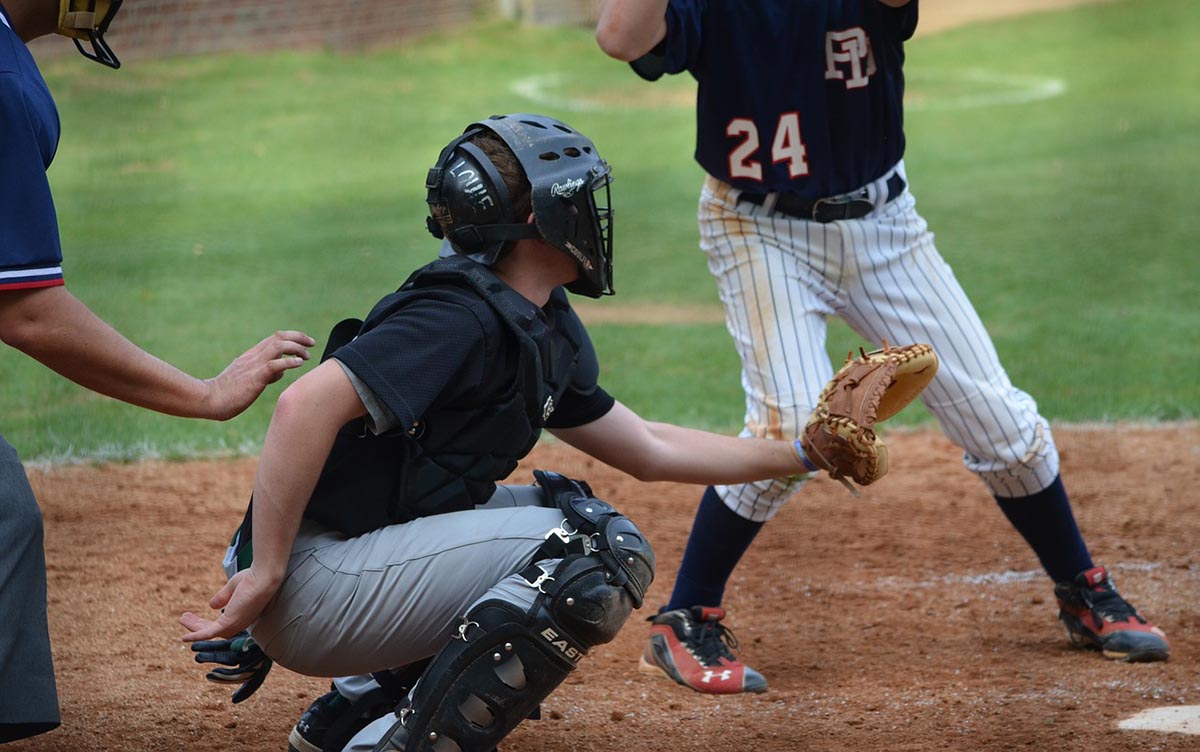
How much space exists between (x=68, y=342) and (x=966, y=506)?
275cm

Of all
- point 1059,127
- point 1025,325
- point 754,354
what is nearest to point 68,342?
point 754,354

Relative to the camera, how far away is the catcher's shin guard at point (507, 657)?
182 centimetres

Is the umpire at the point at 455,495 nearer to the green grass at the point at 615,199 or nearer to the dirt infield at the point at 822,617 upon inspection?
the dirt infield at the point at 822,617

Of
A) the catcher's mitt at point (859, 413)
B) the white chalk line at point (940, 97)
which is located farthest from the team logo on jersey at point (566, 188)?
the white chalk line at point (940, 97)

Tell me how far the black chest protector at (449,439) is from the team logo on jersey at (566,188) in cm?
15

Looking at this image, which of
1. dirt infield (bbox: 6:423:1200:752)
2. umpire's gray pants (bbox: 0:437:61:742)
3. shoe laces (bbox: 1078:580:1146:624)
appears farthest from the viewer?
shoe laces (bbox: 1078:580:1146:624)

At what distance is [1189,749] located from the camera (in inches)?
85.1

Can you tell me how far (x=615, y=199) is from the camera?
32.9 feet

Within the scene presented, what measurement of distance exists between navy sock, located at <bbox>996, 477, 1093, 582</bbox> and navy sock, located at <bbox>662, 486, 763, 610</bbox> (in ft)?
1.75

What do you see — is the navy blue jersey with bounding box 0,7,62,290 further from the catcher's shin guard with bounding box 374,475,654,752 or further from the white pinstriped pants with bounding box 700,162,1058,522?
the white pinstriped pants with bounding box 700,162,1058,522

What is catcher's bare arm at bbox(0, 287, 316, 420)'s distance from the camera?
5.72ft

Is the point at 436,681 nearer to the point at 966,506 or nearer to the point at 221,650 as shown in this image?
the point at 221,650

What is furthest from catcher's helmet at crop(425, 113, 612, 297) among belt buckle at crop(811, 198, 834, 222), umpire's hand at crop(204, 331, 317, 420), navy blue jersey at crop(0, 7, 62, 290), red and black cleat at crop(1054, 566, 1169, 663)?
red and black cleat at crop(1054, 566, 1169, 663)

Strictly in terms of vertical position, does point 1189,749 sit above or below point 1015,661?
above
